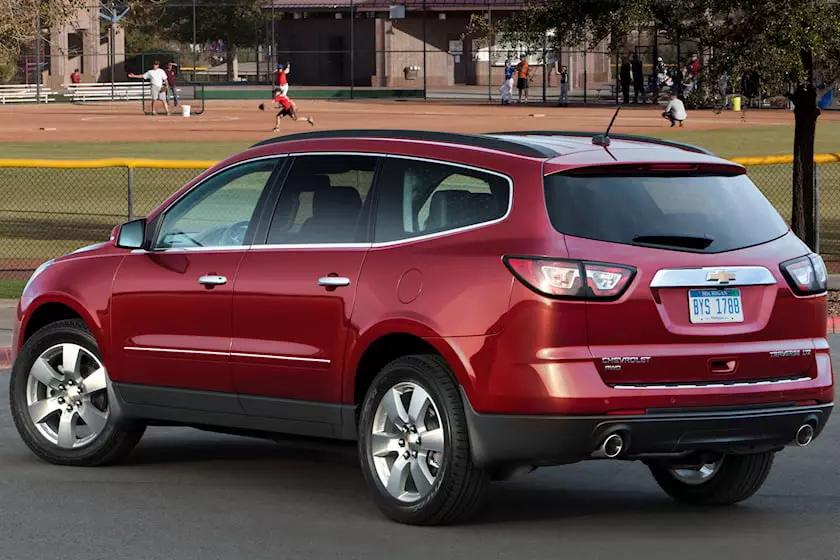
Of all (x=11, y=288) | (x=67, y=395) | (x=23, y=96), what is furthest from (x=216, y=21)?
(x=67, y=395)

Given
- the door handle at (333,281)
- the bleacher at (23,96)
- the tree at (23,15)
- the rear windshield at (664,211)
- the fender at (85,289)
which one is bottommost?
the fender at (85,289)

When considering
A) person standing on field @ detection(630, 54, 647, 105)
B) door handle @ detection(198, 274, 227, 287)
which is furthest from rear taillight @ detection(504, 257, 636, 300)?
person standing on field @ detection(630, 54, 647, 105)

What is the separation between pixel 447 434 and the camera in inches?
296

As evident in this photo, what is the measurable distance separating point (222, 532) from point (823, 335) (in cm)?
278

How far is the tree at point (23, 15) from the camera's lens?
26.6 meters

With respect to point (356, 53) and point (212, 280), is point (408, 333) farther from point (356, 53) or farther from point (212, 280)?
point (356, 53)

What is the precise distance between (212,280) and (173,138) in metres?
40.6

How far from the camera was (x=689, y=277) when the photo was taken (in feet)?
24.4

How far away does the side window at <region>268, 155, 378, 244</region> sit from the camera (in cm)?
823

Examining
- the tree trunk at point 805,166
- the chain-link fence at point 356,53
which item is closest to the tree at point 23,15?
the tree trunk at point 805,166

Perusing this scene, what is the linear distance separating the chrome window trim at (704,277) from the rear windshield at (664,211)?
11 cm

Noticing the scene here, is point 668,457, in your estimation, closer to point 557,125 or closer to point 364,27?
point 557,125

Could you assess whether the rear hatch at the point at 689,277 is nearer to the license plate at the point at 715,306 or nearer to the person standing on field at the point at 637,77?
the license plate at the point at 715,306

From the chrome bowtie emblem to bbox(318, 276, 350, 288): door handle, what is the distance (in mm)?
1612
